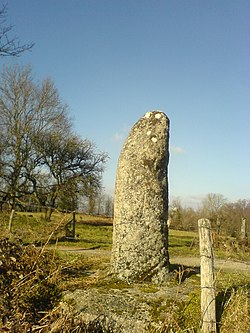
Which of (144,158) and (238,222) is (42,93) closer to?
(238,222)

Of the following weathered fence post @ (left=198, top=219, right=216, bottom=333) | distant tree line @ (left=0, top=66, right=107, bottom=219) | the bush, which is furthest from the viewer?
distant tree line @ (left=0, top=66, right=107, bottom=219)

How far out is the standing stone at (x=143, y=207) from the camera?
5.70 metres

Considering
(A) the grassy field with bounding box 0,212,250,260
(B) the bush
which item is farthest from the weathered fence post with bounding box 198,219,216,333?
(B) the bush

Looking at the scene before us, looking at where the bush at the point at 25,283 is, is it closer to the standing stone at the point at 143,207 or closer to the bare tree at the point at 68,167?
the standing stone at the point at 143,207

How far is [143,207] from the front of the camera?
5770mm

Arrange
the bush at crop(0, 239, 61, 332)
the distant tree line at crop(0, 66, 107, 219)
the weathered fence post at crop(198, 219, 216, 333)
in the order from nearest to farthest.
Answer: the bush at crop(0, 239, 61, 332) < the weathered fence post at crop(198, 219, 216, 333) < the distant tree line at crop(0, 66, 107, 219)

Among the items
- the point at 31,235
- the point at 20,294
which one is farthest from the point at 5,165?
the point at 20,294

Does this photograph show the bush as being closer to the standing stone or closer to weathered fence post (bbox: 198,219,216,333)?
the standing stone

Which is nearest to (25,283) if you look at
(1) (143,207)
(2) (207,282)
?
(1) (143,207)

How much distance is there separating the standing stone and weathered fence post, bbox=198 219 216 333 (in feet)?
3.78

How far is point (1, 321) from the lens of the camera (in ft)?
12.1

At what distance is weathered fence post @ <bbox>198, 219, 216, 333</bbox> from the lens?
442 cm

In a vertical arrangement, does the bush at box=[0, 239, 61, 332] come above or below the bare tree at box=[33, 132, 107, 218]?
below

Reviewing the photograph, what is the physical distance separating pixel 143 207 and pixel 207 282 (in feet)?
5.41
